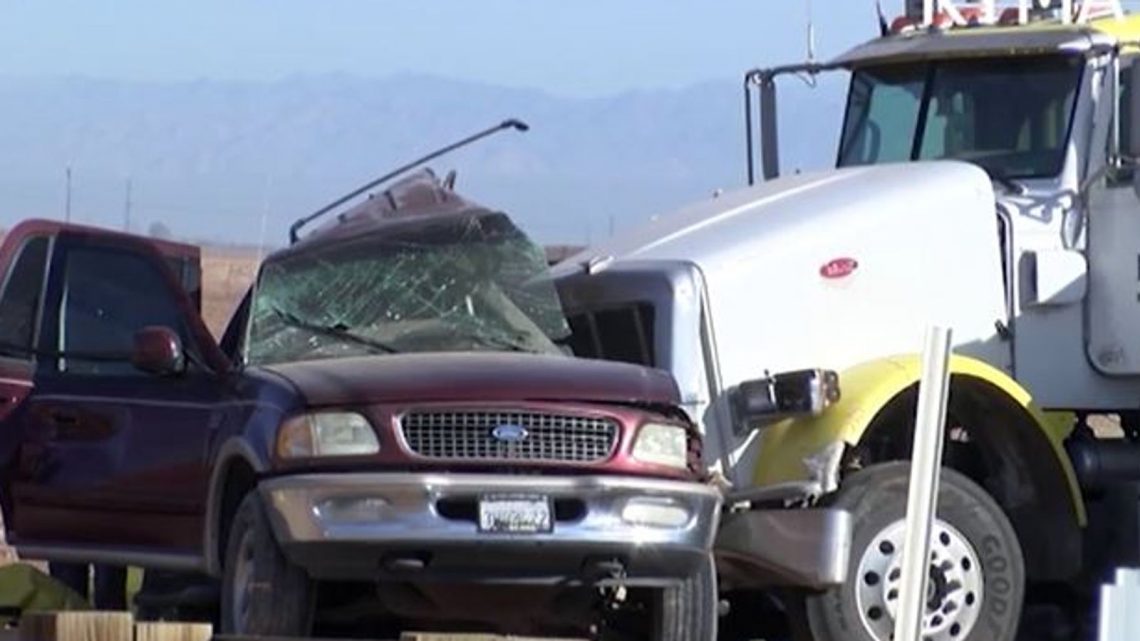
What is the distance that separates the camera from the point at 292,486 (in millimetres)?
10156

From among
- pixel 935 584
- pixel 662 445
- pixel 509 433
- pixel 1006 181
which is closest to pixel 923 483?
pixel 509 433

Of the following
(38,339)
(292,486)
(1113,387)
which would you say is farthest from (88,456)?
(1113,387)

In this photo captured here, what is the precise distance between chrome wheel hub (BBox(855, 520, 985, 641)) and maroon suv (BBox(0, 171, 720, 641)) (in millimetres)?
1091

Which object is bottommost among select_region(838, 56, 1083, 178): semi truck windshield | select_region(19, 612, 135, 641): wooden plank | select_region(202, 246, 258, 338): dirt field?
select_region(202, 246, 258, 338): dirt field

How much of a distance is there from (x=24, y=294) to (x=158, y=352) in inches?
62.5

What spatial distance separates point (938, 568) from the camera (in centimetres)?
1166

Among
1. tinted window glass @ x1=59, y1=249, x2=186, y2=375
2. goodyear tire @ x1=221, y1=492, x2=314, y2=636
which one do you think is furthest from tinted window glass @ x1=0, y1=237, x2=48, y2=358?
goodyear tire @ x1=221, y1=492, x2=314, y2=636

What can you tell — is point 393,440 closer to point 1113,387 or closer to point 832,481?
point 832,481

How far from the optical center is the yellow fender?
37.8ft

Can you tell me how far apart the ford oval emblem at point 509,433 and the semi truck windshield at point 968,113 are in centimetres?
363

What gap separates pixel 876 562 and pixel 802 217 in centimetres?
165

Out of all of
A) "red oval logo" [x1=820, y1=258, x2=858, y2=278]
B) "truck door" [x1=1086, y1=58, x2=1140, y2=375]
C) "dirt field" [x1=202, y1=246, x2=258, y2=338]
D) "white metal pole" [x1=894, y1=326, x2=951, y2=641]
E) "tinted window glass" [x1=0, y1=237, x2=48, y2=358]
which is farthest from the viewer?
"dirt field" [x1=202, y1=246, x2=258, y2=338]

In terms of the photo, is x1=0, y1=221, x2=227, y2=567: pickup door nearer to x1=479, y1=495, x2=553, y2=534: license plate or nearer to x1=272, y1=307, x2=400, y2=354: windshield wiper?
x1=272, y1=307, x2=400, y2=354: windshield wiper

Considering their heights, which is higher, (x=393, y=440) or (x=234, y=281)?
(x=393, y=440)
